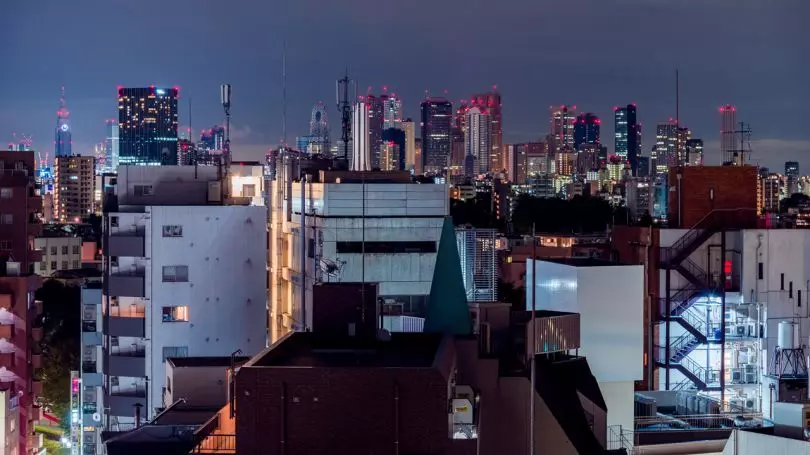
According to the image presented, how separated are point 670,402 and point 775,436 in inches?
460

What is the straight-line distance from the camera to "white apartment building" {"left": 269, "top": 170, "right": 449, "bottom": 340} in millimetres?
38812

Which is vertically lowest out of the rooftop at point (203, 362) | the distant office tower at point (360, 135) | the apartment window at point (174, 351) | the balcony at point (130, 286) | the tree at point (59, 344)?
the tree at point (59, 344)

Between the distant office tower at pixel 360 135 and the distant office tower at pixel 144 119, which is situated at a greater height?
the distant office tower at pixel 144 119

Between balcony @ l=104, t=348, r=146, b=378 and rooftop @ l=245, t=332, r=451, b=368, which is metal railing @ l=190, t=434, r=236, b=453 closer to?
rooftop @ l=245, t=332, r=451, b=368

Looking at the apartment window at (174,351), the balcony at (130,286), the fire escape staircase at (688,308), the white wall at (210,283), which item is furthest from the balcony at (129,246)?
the fire escape staircase at (688,308)

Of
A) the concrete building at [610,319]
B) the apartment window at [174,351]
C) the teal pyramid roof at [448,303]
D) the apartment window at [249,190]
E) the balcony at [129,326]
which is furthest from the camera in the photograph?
the apartment window at [249,190]

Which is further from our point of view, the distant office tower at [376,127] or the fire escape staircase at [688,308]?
the distant office tower at [376,127]

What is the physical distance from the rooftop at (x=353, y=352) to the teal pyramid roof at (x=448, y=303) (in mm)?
1256

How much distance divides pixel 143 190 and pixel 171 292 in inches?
200

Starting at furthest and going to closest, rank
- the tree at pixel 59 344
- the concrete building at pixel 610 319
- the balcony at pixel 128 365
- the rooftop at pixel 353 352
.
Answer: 1. the tree at pixel 59 344
2. the balcony at pixel 128 365
3. the concrete building at pixel 610 319
4. the rooftop at pixel 353 352

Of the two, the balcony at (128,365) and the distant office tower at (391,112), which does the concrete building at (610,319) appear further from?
the distant office tower at (391,112)

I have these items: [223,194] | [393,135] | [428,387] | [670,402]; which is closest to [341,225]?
[223,194]

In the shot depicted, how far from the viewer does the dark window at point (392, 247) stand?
39094 mm

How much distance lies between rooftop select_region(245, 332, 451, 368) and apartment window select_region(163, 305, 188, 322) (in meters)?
19.0
